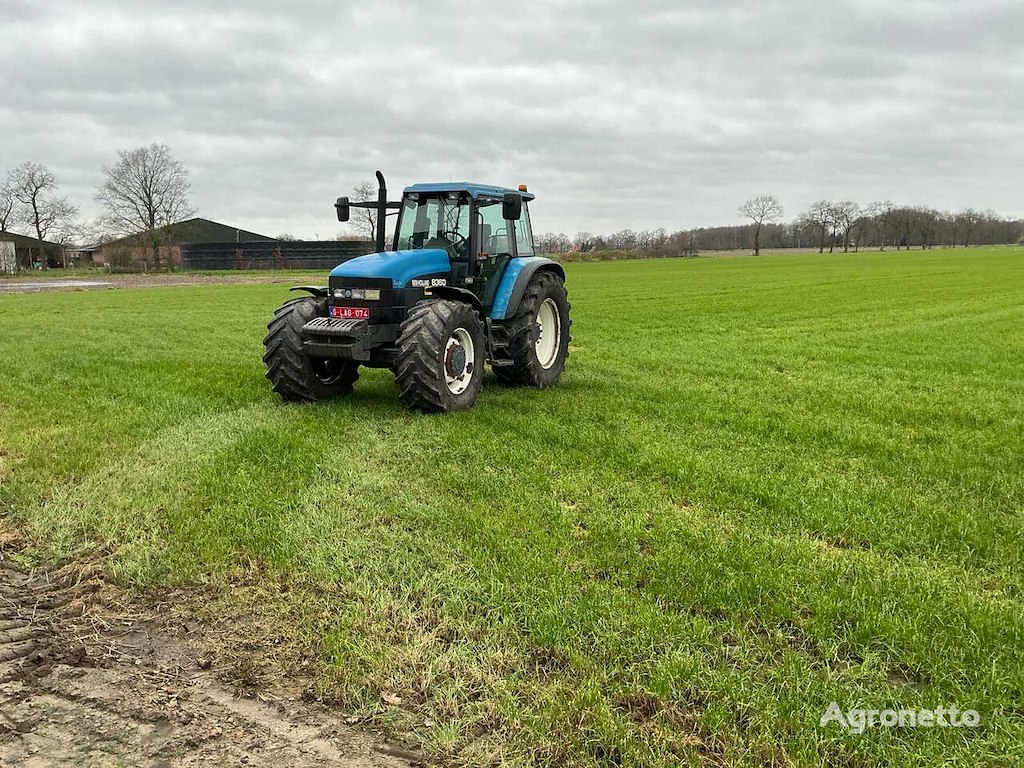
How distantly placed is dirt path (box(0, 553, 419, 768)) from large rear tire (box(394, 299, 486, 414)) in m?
3.89

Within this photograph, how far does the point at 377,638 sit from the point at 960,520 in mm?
3810

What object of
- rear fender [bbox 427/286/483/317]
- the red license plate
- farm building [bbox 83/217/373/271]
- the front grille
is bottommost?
the front grille

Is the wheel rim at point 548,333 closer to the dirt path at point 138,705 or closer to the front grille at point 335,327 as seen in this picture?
the front grille at point 335,327

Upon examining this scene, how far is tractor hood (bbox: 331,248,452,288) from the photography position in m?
7.81

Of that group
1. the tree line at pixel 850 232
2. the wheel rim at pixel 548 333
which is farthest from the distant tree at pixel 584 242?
the wheel rim at pixel 548 333

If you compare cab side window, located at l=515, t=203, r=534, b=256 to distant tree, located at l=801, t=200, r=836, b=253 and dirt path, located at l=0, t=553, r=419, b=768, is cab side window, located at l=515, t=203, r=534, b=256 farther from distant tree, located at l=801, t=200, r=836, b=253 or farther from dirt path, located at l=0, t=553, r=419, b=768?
distant tree, located at l=801, t=200, r=836, b=253

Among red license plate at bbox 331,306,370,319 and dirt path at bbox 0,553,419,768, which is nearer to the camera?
dirt path at bbox 0,553,419,768

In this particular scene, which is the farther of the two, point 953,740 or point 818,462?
point 818,462

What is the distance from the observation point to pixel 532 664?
3.25m

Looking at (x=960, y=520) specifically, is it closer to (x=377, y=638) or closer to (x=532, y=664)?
(x=532, y=664)

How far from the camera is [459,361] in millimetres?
8016

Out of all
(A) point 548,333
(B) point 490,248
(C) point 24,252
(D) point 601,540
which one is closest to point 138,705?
(D) point 601,540

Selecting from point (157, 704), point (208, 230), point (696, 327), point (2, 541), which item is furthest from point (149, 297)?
point (208, 230)

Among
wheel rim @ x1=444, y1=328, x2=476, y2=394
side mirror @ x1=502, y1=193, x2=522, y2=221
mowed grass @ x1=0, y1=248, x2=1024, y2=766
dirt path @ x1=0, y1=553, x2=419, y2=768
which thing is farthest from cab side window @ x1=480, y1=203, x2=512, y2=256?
dirt path @ x1=0, y1=553, x2=419, y2=768
